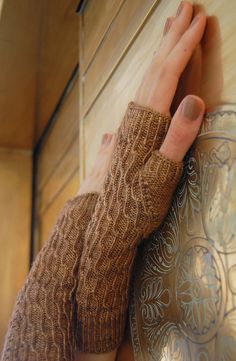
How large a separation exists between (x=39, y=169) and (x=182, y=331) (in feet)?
4.82

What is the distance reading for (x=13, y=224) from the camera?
180 centimetres

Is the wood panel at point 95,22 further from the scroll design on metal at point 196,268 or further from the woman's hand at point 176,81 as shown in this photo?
the scroll design on metal at point 196,268

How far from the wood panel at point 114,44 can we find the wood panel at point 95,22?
0.02 m

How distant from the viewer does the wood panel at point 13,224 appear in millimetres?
1717

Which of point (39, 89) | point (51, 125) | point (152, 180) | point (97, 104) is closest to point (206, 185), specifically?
point (152, 180)

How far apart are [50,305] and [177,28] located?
393mm

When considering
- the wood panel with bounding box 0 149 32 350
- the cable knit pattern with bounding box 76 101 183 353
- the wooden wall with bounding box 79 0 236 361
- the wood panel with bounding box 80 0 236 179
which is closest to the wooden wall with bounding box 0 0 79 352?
the wood panel with bounding box 0 149 32 350

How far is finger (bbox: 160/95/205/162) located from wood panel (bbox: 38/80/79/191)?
2.88 ft

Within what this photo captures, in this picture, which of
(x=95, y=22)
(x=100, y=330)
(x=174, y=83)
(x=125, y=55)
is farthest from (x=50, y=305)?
(x=95, y=22)

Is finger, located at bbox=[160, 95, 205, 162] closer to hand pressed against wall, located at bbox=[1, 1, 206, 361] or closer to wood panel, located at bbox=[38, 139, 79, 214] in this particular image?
hand pressed against wall, located at bbox=[1, 1, 206, 361]

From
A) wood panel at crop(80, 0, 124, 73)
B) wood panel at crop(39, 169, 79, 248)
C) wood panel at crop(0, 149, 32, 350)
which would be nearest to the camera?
A: wood panel at crop(80, 0, 124, 73)

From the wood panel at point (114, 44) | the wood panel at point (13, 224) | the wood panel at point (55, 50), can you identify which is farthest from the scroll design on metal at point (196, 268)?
the wood panel at point (13, 224)

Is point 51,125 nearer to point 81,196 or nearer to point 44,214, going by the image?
point 44,214

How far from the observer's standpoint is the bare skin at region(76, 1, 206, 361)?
0.48 metres
